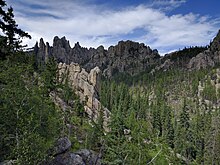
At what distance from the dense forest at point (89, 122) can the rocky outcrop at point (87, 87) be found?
472 centimetres

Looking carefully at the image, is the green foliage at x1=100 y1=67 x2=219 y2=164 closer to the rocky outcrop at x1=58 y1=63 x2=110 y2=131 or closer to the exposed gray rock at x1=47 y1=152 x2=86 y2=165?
the exposed gray rock at x1=47 y1=152 x2=86 y2=165

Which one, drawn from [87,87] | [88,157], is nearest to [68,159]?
[88,157]

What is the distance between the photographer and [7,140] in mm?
21734

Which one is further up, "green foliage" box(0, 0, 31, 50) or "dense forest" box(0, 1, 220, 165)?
"green foliage" box(0, 0, 31, 50)

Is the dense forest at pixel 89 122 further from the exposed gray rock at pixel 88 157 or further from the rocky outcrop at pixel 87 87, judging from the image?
the rocky outcrop at pixel 87 87

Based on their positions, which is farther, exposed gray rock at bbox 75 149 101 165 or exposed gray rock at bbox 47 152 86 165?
exposed gray rock at bbox 75 149 101 165

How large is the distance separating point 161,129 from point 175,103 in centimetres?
7514

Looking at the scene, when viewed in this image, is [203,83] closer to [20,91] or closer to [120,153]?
[120,153]

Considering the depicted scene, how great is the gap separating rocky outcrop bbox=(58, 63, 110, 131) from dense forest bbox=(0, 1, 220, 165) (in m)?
4.72

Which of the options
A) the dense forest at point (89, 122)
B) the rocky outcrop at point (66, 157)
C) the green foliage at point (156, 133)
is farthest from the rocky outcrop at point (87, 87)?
the rocky outcrop at point (66, 157)

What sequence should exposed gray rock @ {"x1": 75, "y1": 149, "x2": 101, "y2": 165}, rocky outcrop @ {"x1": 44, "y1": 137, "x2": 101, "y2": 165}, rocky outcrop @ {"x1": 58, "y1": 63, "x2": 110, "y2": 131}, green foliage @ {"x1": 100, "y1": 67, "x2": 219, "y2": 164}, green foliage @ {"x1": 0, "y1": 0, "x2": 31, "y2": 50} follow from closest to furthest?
A: green foliage @ {"x1": 0, "y1": 0, "x2": 31, "y2": 50}, rocky outcrop @ {"x1": 44, "y1": 137, "x2": 101, "y2": 165}, exposed gray rock @ {"x1": 75, "y1": 149, "x2": 101, "y2": 165}, green foliage @ {"x1": 100, "y1": 67, "x2": 219, "y2": 164}, rocky outcrop @ {"x1": 58, "y1": 63, "x2": 110, "y2": 131}

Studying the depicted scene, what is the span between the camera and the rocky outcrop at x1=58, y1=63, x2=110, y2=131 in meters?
90.5

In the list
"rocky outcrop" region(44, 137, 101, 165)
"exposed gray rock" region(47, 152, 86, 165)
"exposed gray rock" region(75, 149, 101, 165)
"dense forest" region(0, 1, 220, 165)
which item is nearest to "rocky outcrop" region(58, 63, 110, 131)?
"dense forest" region(0, 1, 220, 165)

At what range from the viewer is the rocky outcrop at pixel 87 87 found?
90537 millimetres
